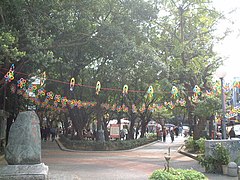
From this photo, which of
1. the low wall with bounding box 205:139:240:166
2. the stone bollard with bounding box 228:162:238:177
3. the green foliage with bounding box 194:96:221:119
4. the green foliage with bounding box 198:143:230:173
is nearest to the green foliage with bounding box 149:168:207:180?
the stone bollard with bounding box 228:162:238:177

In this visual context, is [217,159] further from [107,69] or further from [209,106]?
[107,69]

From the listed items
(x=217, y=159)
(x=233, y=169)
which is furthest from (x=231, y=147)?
(x=233, y=169)

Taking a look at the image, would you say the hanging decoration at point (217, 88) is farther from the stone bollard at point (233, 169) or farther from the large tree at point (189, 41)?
the stone bollard at point (233, 169)

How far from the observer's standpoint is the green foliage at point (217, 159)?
1109 cm

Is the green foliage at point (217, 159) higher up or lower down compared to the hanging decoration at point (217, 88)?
lower down

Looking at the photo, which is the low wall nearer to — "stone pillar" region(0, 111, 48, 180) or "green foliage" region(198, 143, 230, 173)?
"green foliage" region(198, 143, 230, 173)

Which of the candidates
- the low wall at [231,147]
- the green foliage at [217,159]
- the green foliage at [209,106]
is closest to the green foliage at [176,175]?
the green foliage at [217,159]

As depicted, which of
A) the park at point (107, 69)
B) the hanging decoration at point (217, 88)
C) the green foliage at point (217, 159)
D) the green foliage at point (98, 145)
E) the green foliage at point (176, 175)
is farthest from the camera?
the green foliage at point (98, 145)

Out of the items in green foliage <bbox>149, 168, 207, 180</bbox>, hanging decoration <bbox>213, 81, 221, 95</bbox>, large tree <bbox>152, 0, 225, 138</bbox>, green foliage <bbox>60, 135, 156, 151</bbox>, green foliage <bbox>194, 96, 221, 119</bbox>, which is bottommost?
green foliage <bbox>60, 135, 156, 151</bbox>

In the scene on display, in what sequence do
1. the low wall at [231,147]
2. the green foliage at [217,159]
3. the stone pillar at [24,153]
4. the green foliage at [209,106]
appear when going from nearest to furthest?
the stone pillar at [24,153]
the green foliage at [217,159]
the low wall at [231,147]
the green foliage at [209,106]

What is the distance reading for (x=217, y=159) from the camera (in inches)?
444

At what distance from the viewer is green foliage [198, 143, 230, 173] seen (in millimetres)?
11094

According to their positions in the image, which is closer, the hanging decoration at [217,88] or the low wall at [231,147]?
the low wall at [231,147]

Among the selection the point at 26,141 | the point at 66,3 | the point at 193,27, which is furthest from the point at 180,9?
the point at 26,141
